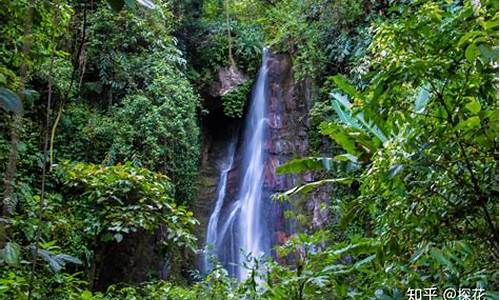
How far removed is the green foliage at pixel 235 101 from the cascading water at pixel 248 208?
37 cm

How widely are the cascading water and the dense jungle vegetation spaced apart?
1.78 feet

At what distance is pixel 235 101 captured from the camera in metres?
10.6

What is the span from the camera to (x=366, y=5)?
27.0 ft

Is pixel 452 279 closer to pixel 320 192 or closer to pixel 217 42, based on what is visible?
pixel 320 192

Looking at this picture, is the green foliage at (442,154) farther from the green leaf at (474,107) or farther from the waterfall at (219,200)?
the waterfall at (219,200)

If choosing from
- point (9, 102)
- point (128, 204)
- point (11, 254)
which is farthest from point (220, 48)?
point (9, 102)

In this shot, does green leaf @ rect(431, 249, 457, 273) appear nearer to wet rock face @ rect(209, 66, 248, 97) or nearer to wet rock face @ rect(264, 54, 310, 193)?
wet rock face @ rect(264, 54, 310, 193)

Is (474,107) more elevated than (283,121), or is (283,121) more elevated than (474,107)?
(283,121)

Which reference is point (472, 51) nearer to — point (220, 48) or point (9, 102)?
point (9, 102)

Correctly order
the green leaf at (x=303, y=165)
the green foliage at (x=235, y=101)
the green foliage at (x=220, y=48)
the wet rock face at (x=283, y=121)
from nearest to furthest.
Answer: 1. the green leaf at (x=303, y=165)
2. the wet rock face at (x=283, y=121)
3. the green foliage at (x=235, y=101)
4. the green foliage at (x=220, y=48)

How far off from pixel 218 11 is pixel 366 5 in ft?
16.2

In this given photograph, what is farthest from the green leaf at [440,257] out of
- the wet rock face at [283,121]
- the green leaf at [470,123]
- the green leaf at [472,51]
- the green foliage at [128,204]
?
the wet rock face at [283,121]

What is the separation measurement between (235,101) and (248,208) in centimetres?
273

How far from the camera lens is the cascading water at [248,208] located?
357 inches
